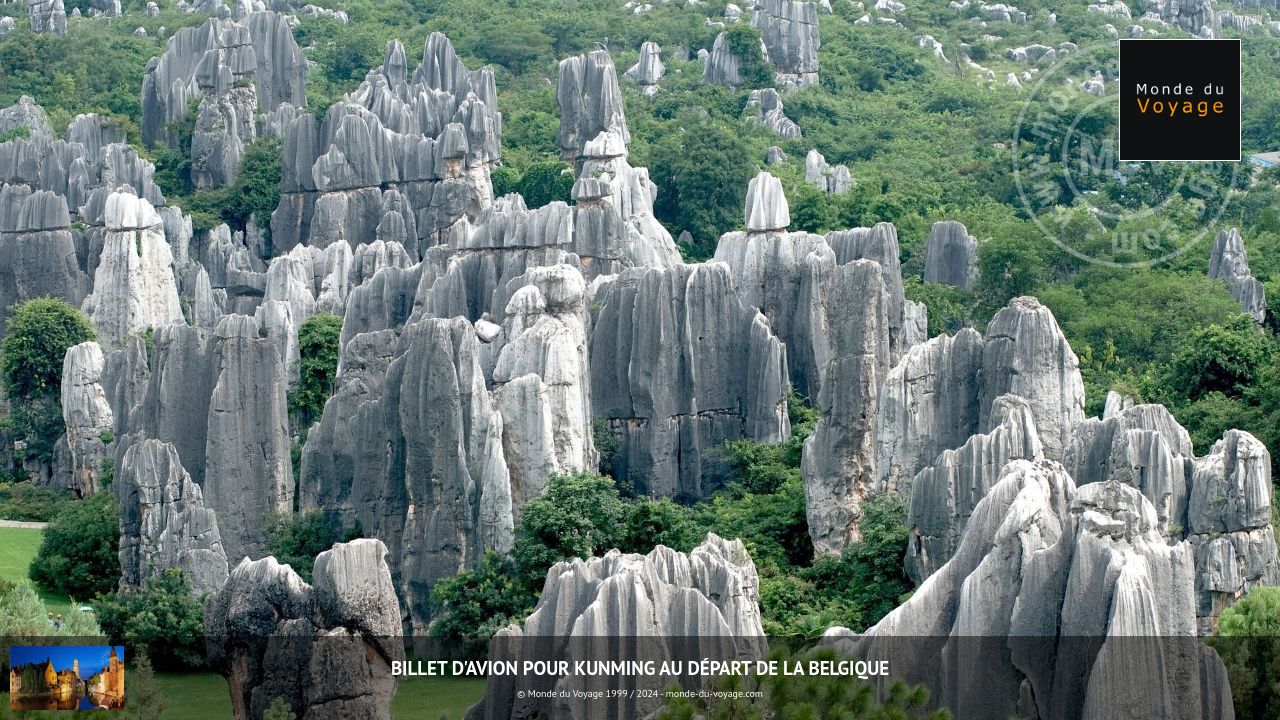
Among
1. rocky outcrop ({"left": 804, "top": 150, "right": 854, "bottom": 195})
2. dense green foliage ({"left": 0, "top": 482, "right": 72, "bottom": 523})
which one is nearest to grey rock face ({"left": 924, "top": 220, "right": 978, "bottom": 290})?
rocky outcrop ({"left": 804, "top": 150, "right": 854, "bottom": 195})

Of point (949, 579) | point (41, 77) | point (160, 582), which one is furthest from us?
point (41, 77)

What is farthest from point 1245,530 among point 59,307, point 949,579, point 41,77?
→ point 41,77

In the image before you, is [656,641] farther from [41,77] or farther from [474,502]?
[41,77]

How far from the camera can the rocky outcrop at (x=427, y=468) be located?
132ft

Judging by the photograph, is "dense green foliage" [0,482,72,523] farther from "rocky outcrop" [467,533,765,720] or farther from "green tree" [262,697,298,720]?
"rocky outcrop" [467,533,765,720]

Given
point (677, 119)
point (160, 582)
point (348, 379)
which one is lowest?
point (160, 582)

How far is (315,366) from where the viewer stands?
49.9 m

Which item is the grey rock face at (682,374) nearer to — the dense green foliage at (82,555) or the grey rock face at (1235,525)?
the dense green foliage at (82,555)

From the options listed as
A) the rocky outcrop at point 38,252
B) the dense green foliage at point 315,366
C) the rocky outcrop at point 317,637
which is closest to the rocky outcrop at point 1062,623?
the rocky outcrop at point 317,637

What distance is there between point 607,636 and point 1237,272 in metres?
30.9

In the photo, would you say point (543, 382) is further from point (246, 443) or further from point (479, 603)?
point (246, 443)

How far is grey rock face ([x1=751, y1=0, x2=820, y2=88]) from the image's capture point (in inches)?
3317

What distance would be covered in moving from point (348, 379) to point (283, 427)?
1.38 meters

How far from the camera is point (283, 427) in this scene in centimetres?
4400
